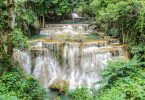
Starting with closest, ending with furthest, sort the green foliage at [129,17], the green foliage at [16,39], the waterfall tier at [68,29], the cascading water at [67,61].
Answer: the green foliage at [16,39]
the cascading water at [67,61]
the green foliage at [129,17]
the waterfall tier at [68,29]

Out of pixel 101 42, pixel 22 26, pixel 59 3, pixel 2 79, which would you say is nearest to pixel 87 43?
pixel 101 42

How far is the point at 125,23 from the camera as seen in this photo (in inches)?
651

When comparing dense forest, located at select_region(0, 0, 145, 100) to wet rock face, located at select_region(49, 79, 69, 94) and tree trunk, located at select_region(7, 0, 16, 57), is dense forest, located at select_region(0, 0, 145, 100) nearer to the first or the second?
tree trunk, located at select_region(7, 0, 16, 57)

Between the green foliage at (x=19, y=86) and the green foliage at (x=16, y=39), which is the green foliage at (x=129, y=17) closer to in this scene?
the green foliage at (x=16, y=39)

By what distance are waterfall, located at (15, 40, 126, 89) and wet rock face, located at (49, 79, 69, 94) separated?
15.9 inches

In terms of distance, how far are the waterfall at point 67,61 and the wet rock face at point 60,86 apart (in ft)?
1.32

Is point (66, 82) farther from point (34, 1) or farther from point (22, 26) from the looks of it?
point (34, 1)

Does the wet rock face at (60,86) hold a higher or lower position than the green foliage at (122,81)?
lower

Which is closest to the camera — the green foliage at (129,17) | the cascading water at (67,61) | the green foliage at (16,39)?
the green foliage at (16,39)

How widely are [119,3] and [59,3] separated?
A: 1002 centimetres

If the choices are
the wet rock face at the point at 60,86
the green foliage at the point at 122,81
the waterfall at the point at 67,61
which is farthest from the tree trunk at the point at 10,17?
the waterfall at the point at 67,61

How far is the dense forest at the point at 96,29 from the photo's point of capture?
9559 mm

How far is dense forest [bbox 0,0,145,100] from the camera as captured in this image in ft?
31.4

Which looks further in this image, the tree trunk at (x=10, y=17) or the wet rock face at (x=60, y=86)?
the wet rock face at (x=60, y=86)
